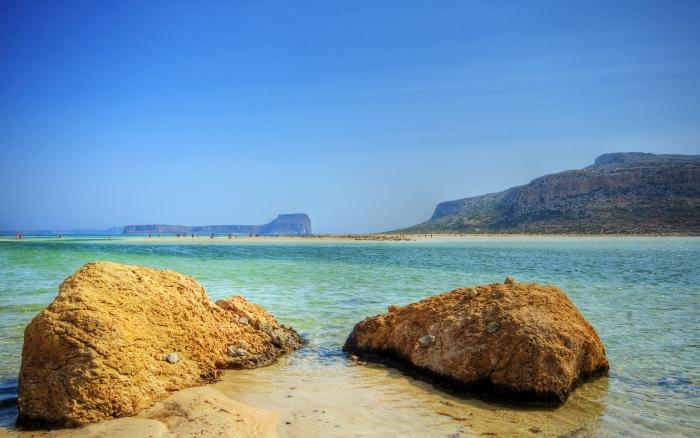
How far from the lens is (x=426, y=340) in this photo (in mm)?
7250

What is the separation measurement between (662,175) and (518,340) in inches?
4601

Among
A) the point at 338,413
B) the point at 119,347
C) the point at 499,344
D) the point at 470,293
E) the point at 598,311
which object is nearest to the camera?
the point at 338,413

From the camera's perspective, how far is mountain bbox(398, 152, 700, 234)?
84.8 meters

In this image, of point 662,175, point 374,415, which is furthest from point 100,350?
point 662,175

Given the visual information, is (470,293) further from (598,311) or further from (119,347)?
(598,311)

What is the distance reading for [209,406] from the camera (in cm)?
540

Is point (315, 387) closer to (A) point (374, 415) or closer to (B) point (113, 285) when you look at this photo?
(A) point (374, 415)

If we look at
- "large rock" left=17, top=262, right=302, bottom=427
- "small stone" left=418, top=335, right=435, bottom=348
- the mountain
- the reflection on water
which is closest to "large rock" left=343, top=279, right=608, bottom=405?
"small stone" left=418, top=335, right=435, bottom=348

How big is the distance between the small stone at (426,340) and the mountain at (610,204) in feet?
283

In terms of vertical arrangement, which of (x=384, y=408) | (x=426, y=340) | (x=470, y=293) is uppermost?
(x=470, y=293)

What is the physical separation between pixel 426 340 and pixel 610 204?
108 m

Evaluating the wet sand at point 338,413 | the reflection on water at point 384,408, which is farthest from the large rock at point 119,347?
the reflection on water at point 384,408

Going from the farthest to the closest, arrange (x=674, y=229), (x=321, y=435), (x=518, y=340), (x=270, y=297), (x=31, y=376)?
(x=674, y=229)
(x=270, y=297)
(x=518, y=340)
(x=31, y=376)
(x=321, y=435)

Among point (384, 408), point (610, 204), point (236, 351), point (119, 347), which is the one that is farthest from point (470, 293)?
point (610, 204)
